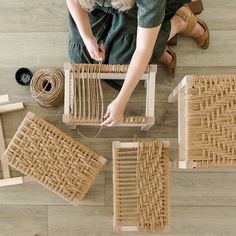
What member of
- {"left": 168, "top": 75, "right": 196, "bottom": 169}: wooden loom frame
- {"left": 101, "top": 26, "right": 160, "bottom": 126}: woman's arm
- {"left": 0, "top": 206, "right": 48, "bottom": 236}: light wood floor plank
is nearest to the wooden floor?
{"left": 0, "top": 206, "right": 48, "bottom": 236}: light wood floor plank

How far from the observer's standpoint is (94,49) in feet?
3.91

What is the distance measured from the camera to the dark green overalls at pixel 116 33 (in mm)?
1225

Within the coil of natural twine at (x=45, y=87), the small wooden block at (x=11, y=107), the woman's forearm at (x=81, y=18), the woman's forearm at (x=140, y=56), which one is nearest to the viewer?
the woman's forearm at (x=140, y=56)

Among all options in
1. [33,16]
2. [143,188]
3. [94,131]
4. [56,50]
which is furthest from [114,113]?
A: [33,16]

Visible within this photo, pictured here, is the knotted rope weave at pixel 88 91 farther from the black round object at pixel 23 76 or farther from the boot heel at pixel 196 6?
the boot heel at pixel 196 6

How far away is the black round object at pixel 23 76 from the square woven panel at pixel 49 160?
0.25 m

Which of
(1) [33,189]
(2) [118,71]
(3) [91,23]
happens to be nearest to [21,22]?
(3) [91,23]

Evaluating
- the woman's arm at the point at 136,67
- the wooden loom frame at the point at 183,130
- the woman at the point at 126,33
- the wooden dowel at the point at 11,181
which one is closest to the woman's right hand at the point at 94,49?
the woman at the point at 126,33

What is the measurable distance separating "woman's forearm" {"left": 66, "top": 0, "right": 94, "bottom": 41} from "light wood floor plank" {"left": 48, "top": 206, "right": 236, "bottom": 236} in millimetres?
646

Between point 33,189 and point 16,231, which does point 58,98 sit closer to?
point 33,189

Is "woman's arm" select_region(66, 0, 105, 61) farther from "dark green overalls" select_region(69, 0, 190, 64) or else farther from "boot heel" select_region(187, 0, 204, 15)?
"boot heel" select_region(187, 0, 204, 15)

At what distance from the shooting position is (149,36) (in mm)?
1012

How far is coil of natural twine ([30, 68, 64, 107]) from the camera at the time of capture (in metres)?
1.33

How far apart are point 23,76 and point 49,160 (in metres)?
0.40
